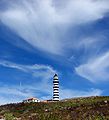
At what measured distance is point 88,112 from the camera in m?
41.0

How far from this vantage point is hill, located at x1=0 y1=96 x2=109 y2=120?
40.3m

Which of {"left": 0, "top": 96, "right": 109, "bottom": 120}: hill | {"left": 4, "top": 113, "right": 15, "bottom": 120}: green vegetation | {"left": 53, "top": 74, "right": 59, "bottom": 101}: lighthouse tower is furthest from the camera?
{"left": 53, "top": 74, "right": 59, "bottom": 101}: lighthouse tower

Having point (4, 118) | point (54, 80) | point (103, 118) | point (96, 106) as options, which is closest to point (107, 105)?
point (96, 106)

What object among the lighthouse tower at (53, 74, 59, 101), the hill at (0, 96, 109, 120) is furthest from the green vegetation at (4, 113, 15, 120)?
the lighthouse tower at (53, 74, 59, 101)

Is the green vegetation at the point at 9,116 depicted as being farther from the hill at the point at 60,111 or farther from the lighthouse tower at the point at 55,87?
the lighthouse tower at the point at 55,87

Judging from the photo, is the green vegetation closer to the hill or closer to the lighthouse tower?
the hill

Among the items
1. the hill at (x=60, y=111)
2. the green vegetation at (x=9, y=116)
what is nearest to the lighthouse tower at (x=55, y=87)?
the hill at (x=60, y=111)

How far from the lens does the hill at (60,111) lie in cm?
4030

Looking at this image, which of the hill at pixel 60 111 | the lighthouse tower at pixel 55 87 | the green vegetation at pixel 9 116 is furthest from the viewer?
the lighthouse tower at pixel 55 87

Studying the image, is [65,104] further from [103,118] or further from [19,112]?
[103,118]

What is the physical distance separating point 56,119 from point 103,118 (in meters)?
5.22

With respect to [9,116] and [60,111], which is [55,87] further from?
[60,111]

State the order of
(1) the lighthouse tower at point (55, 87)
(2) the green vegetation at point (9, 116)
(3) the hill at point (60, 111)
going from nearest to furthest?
(3) the hill at point (60, 111) < (2) the green vegetation at point (9, 116) < (1) the lighthouse tower at point (55, 87)

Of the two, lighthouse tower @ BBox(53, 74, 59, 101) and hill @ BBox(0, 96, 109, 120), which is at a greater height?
lighthouse tower @ BBox(53, 74, 59, 101)
